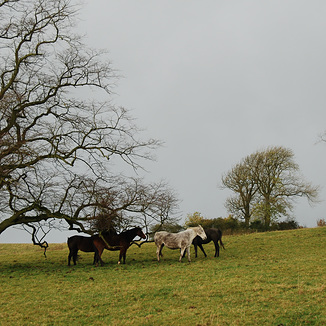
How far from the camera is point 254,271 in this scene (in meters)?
14.0

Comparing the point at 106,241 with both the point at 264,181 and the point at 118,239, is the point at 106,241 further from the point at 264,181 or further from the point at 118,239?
the point at 264,181

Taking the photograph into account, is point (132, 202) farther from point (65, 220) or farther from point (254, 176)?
point (254, 176)

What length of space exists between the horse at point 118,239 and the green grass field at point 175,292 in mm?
919

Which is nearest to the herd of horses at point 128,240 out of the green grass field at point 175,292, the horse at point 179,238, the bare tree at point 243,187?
the horse at point 179,238

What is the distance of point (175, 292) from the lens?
11156mm

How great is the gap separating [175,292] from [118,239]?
27.4ft

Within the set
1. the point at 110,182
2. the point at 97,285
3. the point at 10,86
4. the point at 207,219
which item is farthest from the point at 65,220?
the point at 207,219

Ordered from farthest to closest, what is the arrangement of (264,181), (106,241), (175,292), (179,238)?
(264,181) → (106,241) → (179,238) → (175,292)

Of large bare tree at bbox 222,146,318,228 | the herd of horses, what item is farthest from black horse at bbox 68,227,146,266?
large bare tree at bbox 222,146,318,228

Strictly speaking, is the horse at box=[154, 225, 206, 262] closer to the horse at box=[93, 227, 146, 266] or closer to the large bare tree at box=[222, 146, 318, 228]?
the horse at box=[93, 227, 146, 266]

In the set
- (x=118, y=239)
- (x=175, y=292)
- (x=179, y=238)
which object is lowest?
(x=175, y=292)

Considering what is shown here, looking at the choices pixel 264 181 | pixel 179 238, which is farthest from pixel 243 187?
pixel 179 238

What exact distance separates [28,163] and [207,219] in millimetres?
25395

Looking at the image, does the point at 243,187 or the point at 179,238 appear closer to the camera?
the point at 179,238
